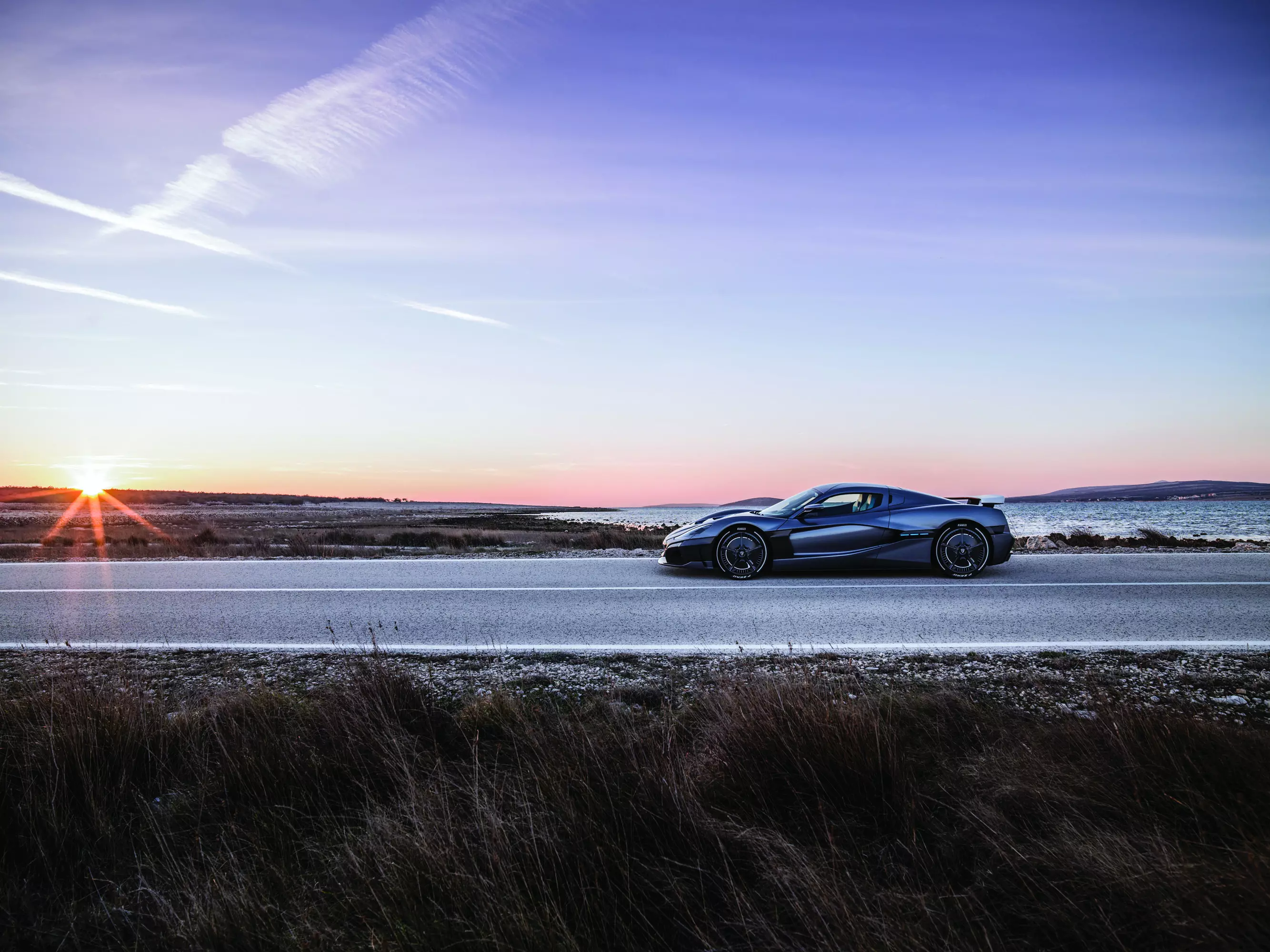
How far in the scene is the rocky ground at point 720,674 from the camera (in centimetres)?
449

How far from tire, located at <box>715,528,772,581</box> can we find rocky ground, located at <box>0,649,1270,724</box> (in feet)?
14.2

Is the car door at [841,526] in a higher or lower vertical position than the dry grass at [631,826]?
higher

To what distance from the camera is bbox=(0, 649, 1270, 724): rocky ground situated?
14.7ft

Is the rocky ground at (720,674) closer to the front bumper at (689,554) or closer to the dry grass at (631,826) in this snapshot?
the dry grass at (631,826)

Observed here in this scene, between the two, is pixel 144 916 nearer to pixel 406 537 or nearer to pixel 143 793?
pixel 143 793

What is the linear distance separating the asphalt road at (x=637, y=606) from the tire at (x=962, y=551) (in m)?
0.28

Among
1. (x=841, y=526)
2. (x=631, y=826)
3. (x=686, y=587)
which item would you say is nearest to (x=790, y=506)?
(x=841, y=526)

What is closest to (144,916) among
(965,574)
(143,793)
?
(143,793)

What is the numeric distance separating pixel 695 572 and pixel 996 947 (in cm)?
887

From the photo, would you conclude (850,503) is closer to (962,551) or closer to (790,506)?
(790,506)

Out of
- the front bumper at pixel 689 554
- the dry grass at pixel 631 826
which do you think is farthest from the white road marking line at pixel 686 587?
the dry grass at pixel 631 826

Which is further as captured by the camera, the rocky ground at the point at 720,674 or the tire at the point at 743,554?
the tire at the point at 743,554

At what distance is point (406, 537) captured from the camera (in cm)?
2005

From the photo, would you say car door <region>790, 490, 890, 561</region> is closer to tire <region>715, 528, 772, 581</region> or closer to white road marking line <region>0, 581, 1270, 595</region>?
tire <region>715, 528, 772, 581</region>
